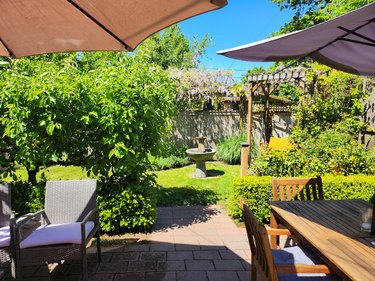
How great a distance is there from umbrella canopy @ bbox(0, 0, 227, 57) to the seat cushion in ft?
6.00

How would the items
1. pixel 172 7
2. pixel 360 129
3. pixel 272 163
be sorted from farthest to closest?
pixel 360 129, pixel 272 163, pixel 172 7

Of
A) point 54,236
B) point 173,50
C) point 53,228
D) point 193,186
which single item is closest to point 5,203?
point 53,228

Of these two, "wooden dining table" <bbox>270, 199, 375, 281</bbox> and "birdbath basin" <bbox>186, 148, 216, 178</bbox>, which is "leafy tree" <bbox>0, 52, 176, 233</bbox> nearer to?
"wooden dining table" <bbox>270, 199, 375, 281</bbox>

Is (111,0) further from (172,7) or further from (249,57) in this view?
(249,57)

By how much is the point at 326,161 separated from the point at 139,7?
404cm

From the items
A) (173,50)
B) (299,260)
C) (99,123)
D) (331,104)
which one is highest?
(173,50)

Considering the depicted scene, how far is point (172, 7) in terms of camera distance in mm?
1502

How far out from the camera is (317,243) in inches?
76.3

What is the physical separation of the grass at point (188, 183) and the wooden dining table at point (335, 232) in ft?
7.27

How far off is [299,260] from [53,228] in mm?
2298

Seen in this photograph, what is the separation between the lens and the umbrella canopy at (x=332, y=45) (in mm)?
1890

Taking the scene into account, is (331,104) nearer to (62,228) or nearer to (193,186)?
(193,186)

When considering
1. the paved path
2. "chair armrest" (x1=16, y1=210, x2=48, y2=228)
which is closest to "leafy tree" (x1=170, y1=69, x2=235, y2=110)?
the paved path

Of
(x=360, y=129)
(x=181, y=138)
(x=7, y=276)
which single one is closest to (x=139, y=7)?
(x=7, y=276)
